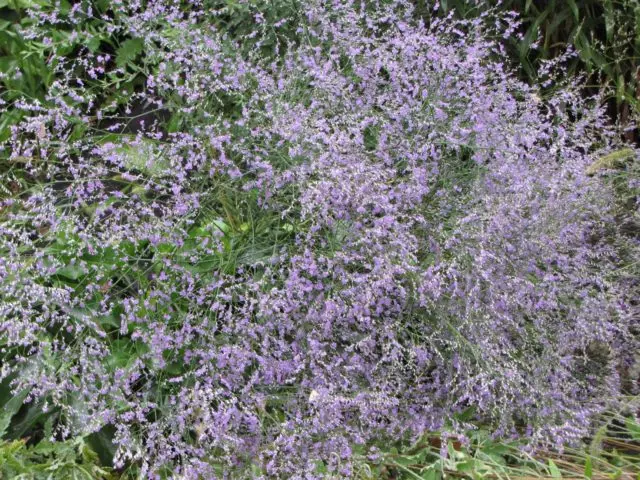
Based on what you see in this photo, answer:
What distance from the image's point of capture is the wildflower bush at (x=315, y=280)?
8.14 feet

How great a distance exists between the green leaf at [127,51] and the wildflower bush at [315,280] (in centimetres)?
38

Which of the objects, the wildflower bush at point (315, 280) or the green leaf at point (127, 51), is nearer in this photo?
the wildflower bush at point (315, 280)

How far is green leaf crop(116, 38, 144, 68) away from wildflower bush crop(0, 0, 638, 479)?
0.38 meters

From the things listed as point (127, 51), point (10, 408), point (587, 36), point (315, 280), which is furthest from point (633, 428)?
point (127, 51)

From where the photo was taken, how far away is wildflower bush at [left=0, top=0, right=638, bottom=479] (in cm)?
248

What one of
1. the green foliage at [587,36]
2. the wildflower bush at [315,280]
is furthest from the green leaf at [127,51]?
the green foliage at [587,36]

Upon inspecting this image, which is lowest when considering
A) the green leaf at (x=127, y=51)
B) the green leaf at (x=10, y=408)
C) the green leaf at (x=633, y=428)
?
the green leaf at (x=10, y=408)

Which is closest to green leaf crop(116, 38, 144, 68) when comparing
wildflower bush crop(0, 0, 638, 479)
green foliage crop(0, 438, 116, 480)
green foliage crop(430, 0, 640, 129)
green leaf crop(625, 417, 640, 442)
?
wildflower bush crop(0, 0, 638, 479)

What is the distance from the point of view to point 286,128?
264 centimetres

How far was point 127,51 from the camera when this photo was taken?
3443 mm

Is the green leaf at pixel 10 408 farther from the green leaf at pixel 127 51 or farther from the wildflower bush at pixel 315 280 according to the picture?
the green leaf at pixel 127 51

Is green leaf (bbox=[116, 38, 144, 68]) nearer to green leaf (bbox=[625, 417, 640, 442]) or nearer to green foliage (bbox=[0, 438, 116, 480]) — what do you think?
green foliage (bbox=[0, 438, 116, 480])

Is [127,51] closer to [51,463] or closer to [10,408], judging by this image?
[10,408]

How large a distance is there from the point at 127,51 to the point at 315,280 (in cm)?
151
